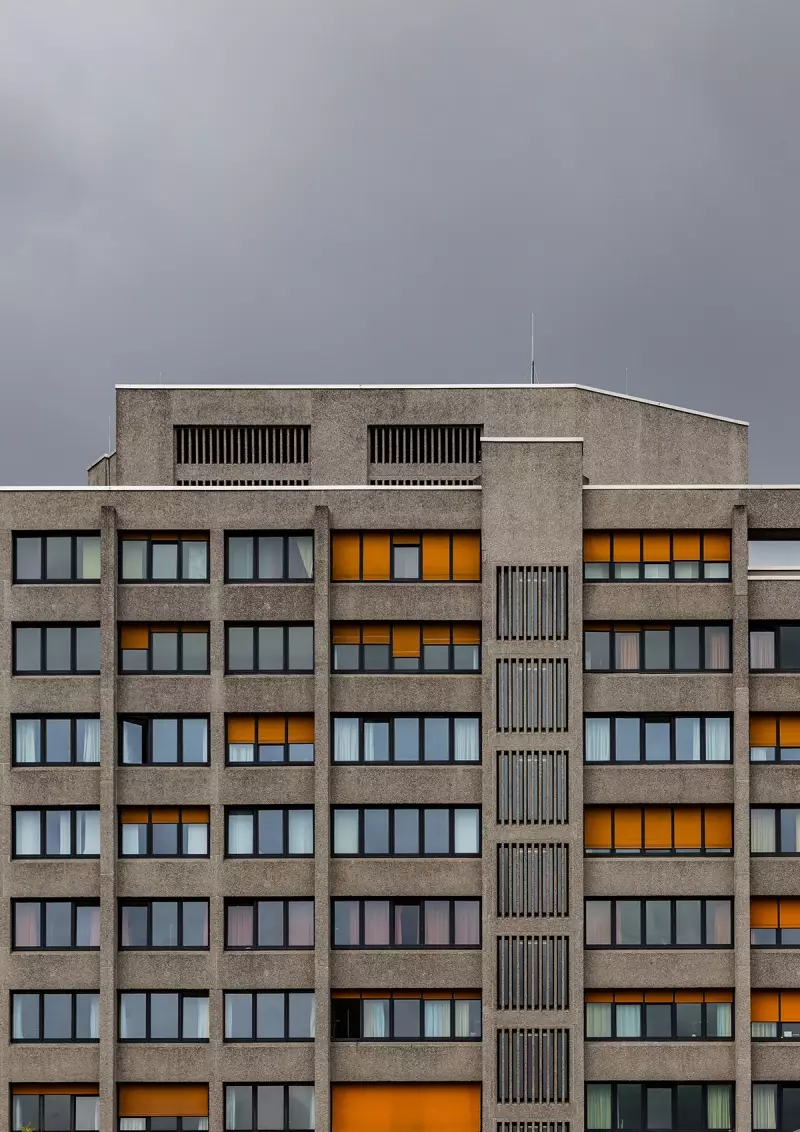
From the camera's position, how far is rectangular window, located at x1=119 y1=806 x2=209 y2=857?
37438mm

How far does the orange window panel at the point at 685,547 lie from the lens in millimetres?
37969

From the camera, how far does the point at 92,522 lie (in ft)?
124

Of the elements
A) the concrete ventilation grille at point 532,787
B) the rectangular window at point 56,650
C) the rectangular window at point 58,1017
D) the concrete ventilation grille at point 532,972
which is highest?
the rectangular window at point 56,650

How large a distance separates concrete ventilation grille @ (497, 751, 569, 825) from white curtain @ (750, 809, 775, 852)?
6.13 meters

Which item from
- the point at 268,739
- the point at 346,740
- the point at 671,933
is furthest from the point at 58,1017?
the point at 671,933

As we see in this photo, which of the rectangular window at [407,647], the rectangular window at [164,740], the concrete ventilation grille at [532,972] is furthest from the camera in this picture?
the rectangular window at [407,647]

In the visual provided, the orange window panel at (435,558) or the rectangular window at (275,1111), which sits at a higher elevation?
the orange window panel at (435,558)

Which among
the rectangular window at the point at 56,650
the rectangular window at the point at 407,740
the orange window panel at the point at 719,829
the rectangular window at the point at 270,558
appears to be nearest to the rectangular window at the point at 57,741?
the rectangular window at the point at 56,650

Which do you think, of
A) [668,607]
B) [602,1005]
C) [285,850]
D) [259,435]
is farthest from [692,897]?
[259,435]

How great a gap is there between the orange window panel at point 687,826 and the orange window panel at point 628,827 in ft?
3.97

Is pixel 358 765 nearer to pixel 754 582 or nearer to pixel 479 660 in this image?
pixel 479 660

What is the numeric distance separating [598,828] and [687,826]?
284cm

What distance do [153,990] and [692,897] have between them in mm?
17279

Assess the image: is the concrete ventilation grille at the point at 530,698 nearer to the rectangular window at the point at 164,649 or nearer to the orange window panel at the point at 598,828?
the orange window panel at the point at 598,828
